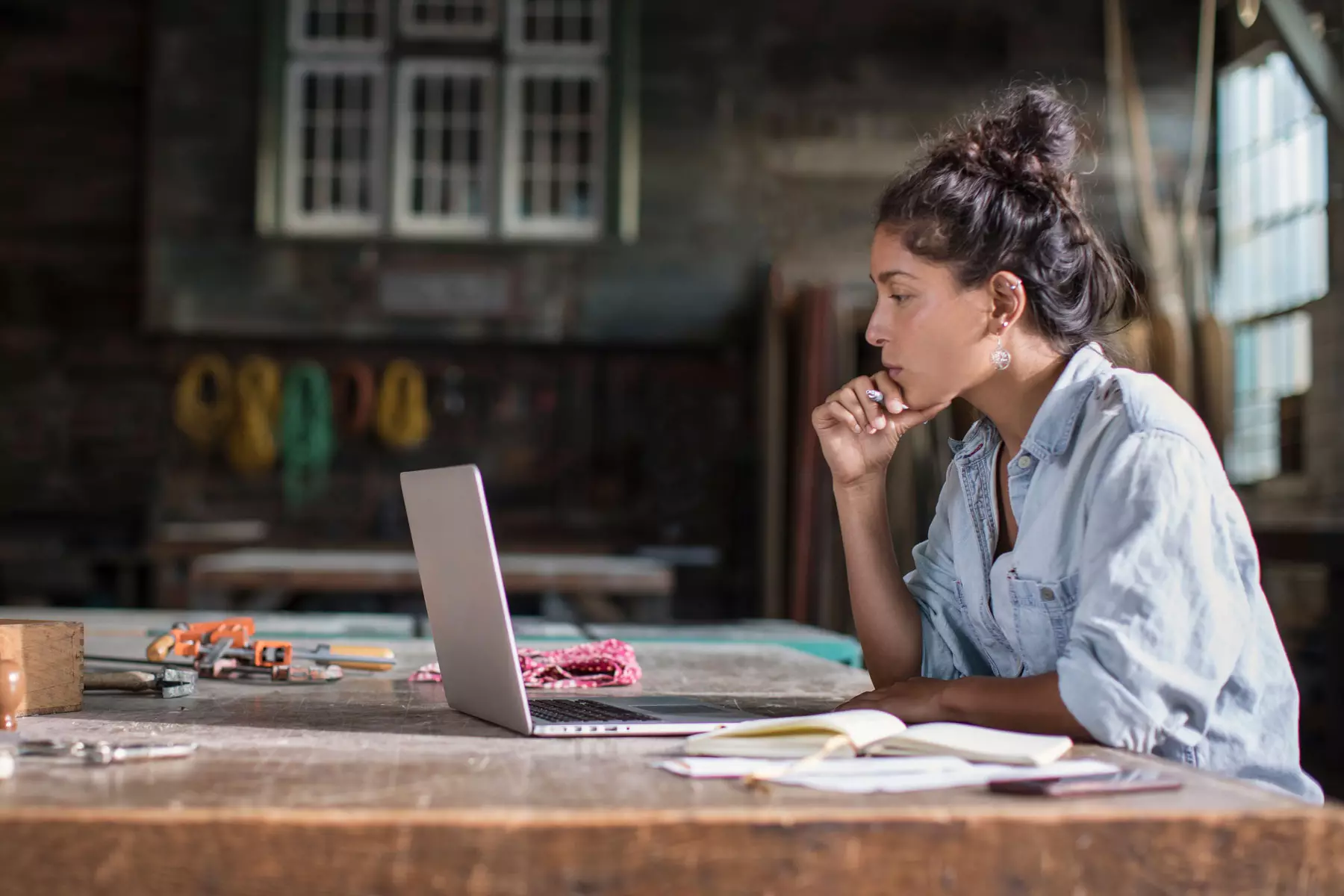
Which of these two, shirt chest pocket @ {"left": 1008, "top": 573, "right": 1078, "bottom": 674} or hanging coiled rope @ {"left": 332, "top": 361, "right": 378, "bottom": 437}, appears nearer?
shirt chest pocket @ {"left": 1008, "top": 573, "right": 1078, "bottom": 674}

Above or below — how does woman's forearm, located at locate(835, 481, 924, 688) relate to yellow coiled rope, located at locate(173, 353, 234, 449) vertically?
below

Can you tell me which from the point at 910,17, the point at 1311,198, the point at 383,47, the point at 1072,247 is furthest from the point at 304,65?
the point at 1072,247

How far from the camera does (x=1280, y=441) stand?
25.9ft

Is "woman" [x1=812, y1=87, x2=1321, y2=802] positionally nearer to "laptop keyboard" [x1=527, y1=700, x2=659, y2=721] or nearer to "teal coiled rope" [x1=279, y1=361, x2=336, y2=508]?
"laptop keyboard" [x1=527, y1=700, x2=659, y2=721]

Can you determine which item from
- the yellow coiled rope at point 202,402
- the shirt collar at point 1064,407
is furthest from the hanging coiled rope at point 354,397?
the shirt collar at point 1064,407

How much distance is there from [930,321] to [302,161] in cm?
788

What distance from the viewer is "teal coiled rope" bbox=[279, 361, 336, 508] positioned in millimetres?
9055

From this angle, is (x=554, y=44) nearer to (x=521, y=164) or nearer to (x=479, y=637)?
(x=521, y=164)

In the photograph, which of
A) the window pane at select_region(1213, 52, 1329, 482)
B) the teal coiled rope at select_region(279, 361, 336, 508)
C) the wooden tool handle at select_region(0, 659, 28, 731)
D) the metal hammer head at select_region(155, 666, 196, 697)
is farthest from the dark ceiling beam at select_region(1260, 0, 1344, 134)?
the teal coiled rope at select_region(279, 361, 336, 508)

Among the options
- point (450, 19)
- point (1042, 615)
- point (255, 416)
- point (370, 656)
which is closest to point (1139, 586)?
point (1042, 615)

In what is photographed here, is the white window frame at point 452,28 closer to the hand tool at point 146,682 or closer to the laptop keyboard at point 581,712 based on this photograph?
the hand tool at point 146,682

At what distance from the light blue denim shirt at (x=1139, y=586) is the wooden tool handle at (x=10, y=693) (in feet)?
3.75

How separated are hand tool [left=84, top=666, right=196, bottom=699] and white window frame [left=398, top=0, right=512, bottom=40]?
780 cm

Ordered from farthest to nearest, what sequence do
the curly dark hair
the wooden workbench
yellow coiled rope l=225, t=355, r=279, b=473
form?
yellow coiled rope l=225, t=355, r=279, b=473 → the curly dark hair → the wooden workbench
